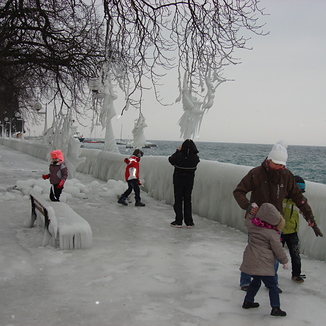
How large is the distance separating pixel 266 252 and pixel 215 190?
4.30 meters

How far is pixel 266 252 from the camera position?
3.62 meters

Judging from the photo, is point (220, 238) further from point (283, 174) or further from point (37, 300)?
point (37, 300)

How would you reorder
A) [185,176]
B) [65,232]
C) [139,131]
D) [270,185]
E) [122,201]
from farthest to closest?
1. [139,131]
2. [122,201]
3. [185,176]
4. [65,232]
5. [270,185]

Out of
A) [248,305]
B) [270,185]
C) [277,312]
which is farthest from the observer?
[270,185]

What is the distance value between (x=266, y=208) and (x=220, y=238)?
2.94 metres

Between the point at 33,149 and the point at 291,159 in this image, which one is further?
the point at 291,159

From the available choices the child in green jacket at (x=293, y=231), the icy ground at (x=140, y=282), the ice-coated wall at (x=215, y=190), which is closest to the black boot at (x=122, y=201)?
the ice-coated wall at (x=215, y=190)

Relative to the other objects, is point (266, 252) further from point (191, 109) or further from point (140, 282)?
point (191, 109)

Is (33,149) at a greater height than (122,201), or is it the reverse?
(33,149)

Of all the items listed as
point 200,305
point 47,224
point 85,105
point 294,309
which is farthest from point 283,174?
point 85,105

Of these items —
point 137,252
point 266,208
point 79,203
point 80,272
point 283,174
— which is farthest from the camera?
point 79,203

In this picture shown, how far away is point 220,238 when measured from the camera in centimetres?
652

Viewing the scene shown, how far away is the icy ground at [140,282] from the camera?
11.5ft

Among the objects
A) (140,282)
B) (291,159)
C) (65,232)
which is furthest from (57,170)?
(291,159)
